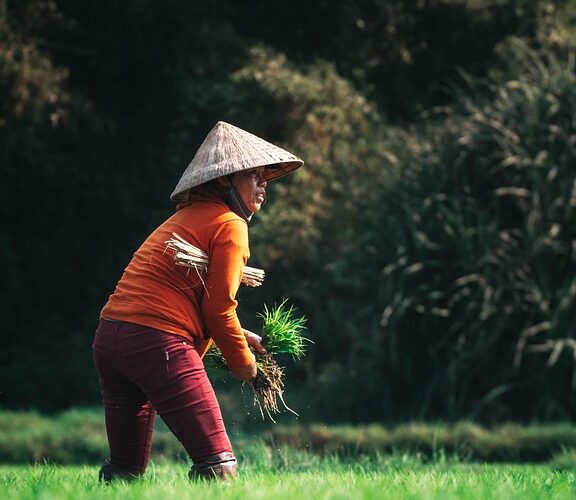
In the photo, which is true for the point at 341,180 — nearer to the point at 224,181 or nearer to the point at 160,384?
the point at 224,181

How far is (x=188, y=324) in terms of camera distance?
198 inches

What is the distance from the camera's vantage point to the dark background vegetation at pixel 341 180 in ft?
38.0

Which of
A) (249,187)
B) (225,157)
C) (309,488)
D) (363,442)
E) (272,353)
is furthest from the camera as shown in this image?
(363,442)

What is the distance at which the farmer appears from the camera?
486cm

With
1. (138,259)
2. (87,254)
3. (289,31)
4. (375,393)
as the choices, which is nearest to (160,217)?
(87,254)

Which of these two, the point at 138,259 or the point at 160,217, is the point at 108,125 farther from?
the point at 138,259

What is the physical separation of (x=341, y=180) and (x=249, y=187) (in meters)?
9.42

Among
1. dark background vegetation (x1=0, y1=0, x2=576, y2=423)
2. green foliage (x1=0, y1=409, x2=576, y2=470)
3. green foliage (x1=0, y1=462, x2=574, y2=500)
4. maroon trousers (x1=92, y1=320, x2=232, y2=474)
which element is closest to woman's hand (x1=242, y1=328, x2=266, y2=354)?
maroon trousers (x1=92, y1=320, x2=232, y2=474)

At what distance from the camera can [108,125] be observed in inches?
623

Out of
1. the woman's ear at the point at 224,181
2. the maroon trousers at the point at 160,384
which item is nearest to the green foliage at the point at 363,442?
the maroon trousers at the point at 160,384

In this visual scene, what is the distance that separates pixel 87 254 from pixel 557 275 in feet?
22.6

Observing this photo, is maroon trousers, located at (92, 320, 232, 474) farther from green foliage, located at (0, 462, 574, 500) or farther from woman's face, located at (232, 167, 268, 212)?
woman's face, located at (232, 167, 268, 212)

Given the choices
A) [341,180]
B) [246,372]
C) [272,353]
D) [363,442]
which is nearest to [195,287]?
[246,372]

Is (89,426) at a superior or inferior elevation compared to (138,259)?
inferior
